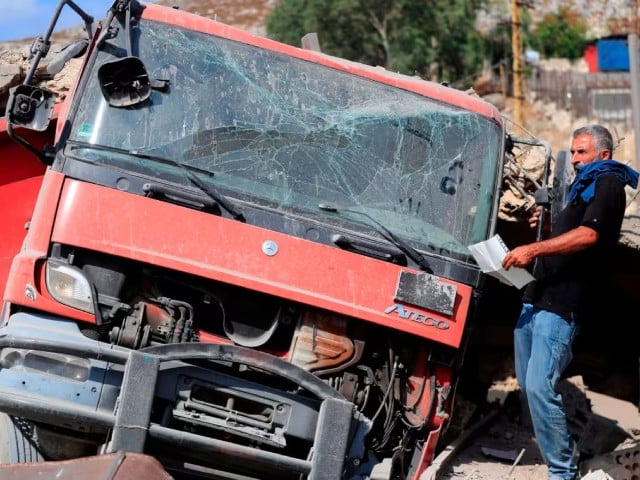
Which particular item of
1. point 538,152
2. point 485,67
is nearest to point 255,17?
point 485,67

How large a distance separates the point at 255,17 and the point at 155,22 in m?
40.8

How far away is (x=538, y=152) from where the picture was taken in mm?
8164

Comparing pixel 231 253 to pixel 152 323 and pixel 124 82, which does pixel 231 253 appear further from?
pixel 124 82

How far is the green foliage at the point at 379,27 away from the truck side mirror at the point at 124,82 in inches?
1042

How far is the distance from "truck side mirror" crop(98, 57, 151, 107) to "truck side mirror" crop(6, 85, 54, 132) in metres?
0.28

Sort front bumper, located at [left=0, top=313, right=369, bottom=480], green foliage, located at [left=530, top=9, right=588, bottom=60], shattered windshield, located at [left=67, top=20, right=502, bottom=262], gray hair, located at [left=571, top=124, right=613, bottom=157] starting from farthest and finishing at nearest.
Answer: green foliage, located at [left=530, top=9, right=588, bottom=60] → gray hair, located at [left=571, top=124, right=613, bottom=157] → shattered windshield, located at [left=67, top=20, right=502, bottom=262] → front bumper, located at [left=0, top=313, right=369, bottom=480]

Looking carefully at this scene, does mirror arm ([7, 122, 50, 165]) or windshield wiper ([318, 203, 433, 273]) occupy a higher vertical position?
mirror arm ([7, 122, 50, 165])

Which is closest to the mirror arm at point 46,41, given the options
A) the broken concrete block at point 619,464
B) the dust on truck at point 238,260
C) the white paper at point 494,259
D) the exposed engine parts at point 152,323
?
the dust on truck at point 238,260

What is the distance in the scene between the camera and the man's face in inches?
222

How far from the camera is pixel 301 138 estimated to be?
5227mm

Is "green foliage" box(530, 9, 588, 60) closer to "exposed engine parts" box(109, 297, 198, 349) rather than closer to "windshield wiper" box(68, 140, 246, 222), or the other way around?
"windshield wiper" box(68, 140, 246, 222)

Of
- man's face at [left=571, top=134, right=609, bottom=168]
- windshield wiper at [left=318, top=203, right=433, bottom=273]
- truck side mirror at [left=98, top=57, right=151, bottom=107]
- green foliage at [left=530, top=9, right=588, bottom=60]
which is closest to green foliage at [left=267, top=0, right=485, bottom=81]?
green foliage at [left=530, top=9, right=588, bottom=60]

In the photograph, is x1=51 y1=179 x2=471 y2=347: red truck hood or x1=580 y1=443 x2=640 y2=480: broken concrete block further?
x1=580 y1=443 x2=640 y2=480: broken concrete block

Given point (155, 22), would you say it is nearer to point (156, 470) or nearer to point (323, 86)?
point (323, 86)
